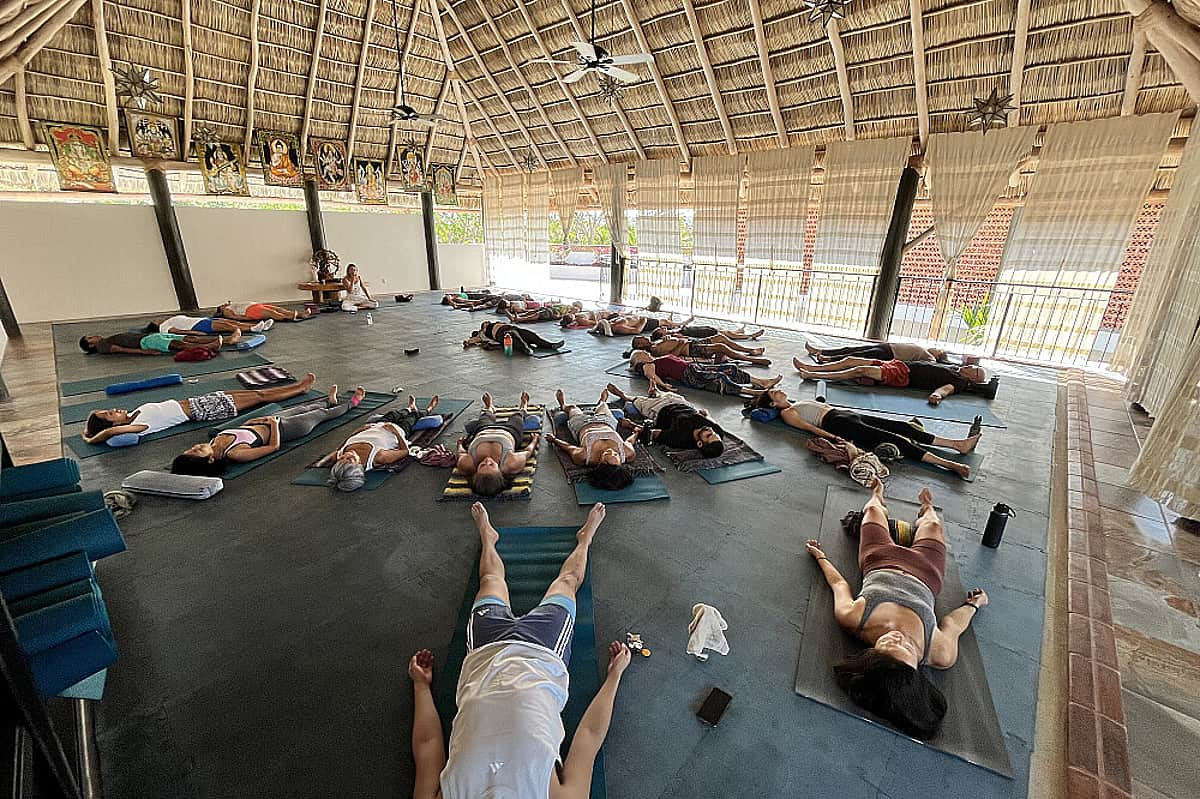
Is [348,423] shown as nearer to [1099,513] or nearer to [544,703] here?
[544,703]

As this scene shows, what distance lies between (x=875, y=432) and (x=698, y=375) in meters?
2.37

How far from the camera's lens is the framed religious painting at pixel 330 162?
40.5ft

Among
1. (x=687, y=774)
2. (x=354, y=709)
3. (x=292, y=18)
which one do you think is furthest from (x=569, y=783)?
(x=292, y=18)

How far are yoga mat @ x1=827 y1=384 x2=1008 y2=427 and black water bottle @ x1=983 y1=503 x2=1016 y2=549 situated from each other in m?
2.67

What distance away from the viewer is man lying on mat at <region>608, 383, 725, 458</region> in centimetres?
439

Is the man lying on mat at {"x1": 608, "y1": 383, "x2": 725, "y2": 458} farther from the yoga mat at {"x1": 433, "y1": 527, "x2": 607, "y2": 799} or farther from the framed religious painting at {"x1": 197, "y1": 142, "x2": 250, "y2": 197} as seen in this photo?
the framed religious painting at {"x1": 197, "y1": 142, "x2": 250, "y2": 197}

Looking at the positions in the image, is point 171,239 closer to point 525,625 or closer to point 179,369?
point 179,369

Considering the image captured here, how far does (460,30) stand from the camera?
1077cm

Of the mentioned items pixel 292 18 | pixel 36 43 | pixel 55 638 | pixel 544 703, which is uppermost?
pixel 292 18

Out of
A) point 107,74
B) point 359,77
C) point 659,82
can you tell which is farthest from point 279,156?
point 659,82

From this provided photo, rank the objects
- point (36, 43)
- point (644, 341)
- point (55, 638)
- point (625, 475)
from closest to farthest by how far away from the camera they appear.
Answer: point (55, 638)
point (625, 475)
point (36, 43)
point (644, 341)

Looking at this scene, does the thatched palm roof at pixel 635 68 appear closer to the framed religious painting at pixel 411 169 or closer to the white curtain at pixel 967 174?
the white curtain at pixel 967 174

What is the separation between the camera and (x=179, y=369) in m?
6.82

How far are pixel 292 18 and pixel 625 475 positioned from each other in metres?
11.8
